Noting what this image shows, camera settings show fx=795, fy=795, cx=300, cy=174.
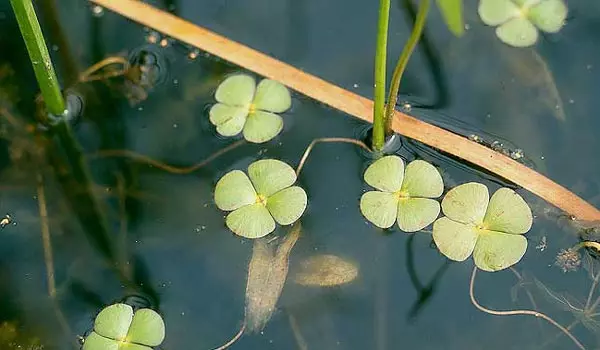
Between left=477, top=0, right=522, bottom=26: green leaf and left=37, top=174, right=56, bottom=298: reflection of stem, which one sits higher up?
left=477, top=0, right=522, bottom=26: green leaf

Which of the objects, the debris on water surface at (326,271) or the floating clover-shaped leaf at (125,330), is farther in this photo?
the debris on water surface at (326,271)

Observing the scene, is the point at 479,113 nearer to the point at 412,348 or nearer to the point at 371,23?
the point at 371,23

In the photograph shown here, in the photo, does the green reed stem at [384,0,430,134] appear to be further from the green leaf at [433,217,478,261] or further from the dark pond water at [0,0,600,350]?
the green leaf at [433,217,478,261]

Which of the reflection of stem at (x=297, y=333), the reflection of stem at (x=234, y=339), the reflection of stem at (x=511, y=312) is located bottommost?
the reflection of stem at (x=234, y=339)

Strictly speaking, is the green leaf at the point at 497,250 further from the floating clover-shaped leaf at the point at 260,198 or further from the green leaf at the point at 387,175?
the floating clover-shaped leaf at the point at 260,198

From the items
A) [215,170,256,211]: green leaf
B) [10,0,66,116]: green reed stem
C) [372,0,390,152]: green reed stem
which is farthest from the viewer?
[215,170,256,211]: green leaf

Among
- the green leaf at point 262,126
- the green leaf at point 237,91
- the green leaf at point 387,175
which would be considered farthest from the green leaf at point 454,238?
the green leaf at point 237,91

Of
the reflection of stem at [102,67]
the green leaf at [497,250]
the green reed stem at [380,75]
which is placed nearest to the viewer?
the green reed stem at [380,75]

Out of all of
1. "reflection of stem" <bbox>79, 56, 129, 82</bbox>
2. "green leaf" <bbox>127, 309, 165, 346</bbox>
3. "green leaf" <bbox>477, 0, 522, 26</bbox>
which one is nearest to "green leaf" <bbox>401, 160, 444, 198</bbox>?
"green leaf" <bbox>477, 0, 522, 26</bbox>
